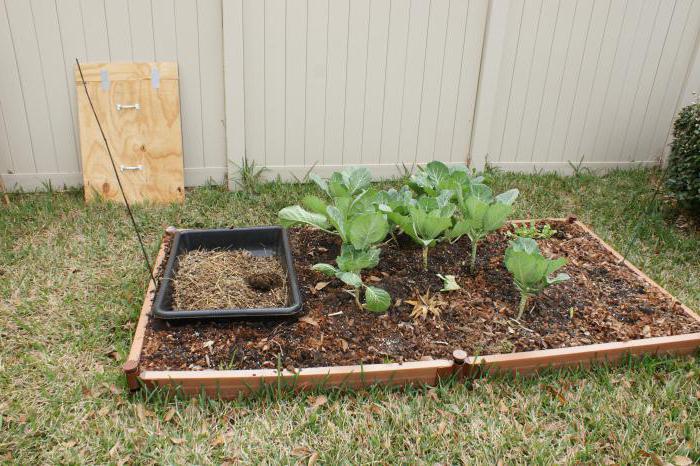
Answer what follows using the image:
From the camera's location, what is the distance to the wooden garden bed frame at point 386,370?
1962 millimetres

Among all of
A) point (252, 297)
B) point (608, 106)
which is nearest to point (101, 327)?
point (252, 297)

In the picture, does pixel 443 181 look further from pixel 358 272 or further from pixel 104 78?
pixel 104 78

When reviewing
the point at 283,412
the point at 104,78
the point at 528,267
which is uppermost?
the point at 104,78

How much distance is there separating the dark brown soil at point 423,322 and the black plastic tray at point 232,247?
78mm

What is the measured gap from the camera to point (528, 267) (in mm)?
2227

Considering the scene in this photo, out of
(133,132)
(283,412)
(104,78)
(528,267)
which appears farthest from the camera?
(133,132)

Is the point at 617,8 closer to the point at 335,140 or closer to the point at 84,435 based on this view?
the point at 335,140

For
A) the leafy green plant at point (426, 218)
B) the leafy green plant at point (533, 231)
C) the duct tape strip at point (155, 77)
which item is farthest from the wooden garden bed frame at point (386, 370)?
the duct tape strip at point (155, 77)

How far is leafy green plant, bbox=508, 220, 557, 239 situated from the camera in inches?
118

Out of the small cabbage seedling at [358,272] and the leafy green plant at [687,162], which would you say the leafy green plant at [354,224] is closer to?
the small cabbage seedling at [358,272]

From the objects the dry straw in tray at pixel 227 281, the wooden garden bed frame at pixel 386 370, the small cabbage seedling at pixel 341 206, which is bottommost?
the wooden garden bed frame at pixel 386 370

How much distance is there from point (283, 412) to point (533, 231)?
1.75 metres

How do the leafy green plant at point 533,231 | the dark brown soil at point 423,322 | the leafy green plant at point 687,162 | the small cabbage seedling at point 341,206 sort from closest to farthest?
the dark brown soil at point 423,322, the small cabbage seedling at point 341,206, the leafy green plant at point 533,231, the leafy green plant at point 687,162

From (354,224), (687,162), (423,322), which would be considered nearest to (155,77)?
(354,224)
